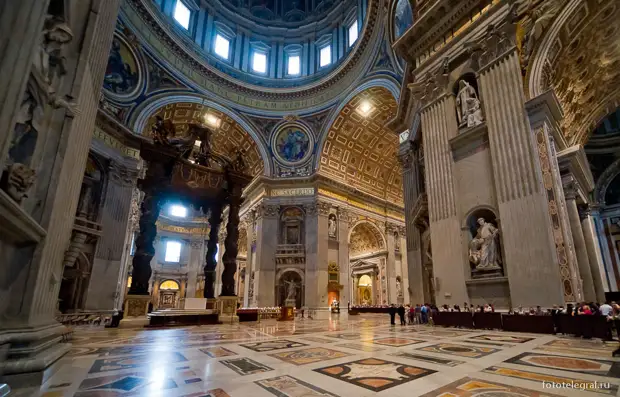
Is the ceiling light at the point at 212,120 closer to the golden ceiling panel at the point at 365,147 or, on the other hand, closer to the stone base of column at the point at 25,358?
the golden ceiling panel at the point at 365,147

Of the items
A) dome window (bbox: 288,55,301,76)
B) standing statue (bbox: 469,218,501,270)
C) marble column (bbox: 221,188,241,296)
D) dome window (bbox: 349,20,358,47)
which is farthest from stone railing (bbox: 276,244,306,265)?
dome window (bbox: 349,20,358,47)

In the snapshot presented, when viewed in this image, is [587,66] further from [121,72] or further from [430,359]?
[121,72]

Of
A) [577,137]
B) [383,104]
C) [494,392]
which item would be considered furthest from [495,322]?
[383,104]

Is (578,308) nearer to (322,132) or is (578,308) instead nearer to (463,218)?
(463,218)

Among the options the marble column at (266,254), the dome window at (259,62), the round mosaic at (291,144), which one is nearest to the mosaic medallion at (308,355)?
the marble column at (266,254)

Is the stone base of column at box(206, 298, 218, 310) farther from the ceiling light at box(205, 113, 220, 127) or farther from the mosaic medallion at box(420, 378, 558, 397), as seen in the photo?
the ceiling light at box(205, 113, 220, 127)
